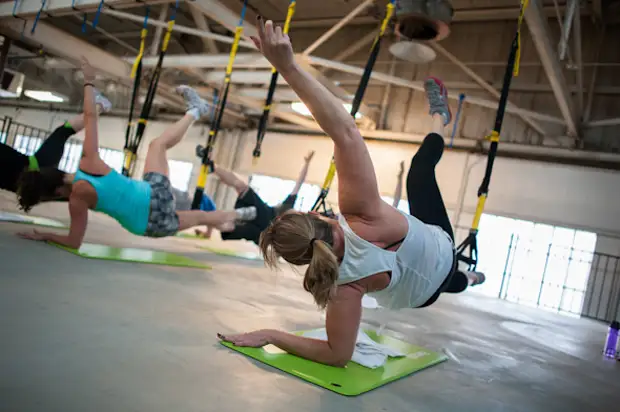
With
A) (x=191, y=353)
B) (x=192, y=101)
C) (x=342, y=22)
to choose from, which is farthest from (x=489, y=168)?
(x=342, y=22)

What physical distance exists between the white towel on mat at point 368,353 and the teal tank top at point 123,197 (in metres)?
1.71

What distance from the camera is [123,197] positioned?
3307 millimetres

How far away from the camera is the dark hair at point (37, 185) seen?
326 cm

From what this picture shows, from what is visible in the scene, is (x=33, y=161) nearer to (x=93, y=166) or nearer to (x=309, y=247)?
(x=93, y=166)

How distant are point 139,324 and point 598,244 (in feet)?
26.7

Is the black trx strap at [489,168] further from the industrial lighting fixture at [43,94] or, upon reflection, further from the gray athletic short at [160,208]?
the industrial lighting fixture at [43,94]

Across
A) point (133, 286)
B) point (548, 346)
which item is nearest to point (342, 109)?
point (133, 286)

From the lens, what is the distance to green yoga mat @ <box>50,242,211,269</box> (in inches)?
133

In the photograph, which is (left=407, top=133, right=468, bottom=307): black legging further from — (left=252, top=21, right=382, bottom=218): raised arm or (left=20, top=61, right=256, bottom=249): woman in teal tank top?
(left=20, top=61, right=256, bottom=249): woman in teal tank top

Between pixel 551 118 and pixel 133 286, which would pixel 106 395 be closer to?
pixel 133 286

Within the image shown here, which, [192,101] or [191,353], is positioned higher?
[192,101]

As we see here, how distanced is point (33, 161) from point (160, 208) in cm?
152

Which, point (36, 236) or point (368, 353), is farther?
point (36, 236)

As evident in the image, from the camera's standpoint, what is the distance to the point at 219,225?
4.11 meters
